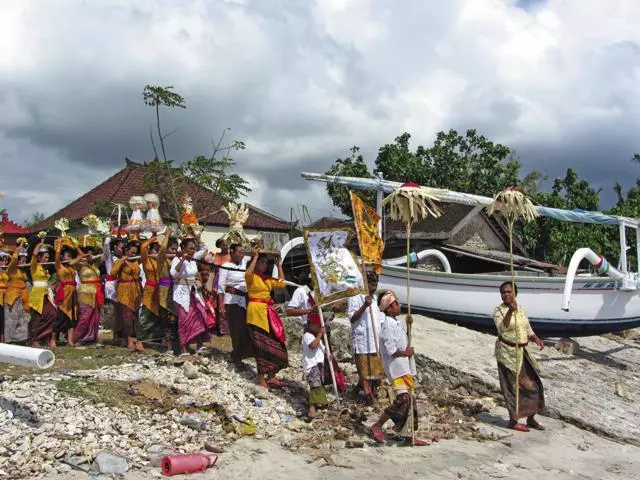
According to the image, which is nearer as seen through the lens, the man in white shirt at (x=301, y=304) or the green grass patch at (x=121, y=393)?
the green grass patch at (x=121, y=393)

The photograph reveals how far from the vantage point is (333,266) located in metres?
7.30

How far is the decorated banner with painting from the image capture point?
23.6 feet

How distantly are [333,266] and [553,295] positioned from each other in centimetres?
714

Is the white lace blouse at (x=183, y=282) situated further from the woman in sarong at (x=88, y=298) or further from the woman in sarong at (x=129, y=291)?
the woman in sarong at (x=88, y=298)

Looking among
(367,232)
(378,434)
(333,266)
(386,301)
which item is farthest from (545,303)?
(378,434)

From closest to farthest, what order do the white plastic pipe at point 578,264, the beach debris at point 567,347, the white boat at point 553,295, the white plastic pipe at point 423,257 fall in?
the white plastic pipe at point 578,264
the beach debris at point 567,347
the white boat at point 553,295
the white plastic pipe at point 423,257

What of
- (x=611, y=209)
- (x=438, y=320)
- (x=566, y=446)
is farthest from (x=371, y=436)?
(x=611, y=209)

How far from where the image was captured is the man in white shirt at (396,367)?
6.35 m

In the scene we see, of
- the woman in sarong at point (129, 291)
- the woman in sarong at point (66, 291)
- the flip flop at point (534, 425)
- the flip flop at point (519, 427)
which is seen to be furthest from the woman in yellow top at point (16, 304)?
the flip flop at point (534, 425)

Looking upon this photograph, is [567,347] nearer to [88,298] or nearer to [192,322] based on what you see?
[192,322]

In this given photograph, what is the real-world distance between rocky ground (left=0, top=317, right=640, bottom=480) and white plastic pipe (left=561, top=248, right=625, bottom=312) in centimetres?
239

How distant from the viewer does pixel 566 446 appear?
697 centimetres

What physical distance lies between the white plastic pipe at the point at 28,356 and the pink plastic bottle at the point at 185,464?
1.33 meters

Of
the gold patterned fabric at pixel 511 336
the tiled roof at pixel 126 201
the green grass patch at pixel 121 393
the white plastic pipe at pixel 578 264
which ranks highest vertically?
the tiled roof at pixel 126 201
